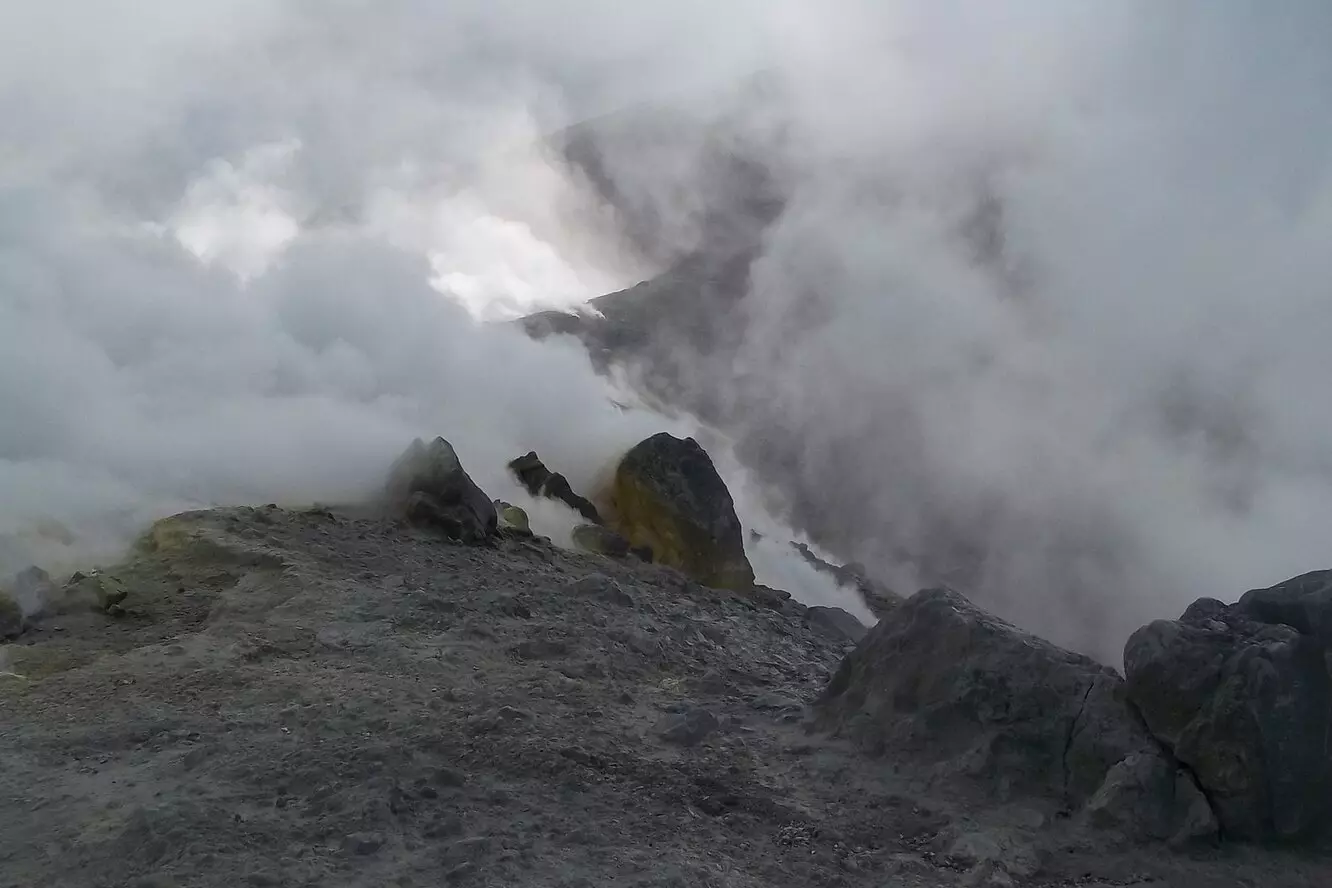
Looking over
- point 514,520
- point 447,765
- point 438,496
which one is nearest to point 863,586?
point 514,520

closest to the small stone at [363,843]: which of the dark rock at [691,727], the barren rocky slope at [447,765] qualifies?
the barren rocky slope at [447,765]

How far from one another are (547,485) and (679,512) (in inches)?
62.9

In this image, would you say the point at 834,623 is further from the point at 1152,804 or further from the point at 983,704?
the point at 1152,804

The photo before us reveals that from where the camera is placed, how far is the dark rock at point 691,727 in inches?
226

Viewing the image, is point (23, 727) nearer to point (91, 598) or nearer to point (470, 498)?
point (91, 598)

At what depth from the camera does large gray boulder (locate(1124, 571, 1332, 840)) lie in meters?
4.82

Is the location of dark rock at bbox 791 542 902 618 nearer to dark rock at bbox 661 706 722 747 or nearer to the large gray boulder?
dark rock at bbox 661 706 722 747

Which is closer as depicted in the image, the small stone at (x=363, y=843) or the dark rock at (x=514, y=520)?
the small stone at (x=363, y=843)

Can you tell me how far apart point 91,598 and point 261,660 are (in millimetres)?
1744

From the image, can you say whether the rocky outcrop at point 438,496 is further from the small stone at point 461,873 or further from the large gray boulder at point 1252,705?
the large gray boulder at point 1252,705

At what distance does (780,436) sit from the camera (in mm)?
29469

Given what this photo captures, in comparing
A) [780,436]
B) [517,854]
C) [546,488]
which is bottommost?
[517,854]

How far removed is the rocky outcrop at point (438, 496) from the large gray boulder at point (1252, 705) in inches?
228

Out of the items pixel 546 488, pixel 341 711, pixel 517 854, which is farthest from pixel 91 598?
pixel 546 488
